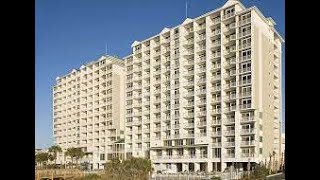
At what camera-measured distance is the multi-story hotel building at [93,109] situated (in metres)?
31.6

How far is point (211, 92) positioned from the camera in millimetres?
23109

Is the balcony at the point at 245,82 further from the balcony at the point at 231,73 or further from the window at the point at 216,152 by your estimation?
the window at the point at 216,152

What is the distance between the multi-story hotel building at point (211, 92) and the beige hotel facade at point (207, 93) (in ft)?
0.18

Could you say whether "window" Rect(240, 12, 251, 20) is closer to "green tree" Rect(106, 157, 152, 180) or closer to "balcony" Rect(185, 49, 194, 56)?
"balcony" Rect(185, 49, 194, 56)

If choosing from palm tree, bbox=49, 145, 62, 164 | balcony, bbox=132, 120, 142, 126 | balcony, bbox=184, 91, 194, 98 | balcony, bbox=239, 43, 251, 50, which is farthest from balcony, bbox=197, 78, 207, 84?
palm tree, bbox=49, 145, 62, 164

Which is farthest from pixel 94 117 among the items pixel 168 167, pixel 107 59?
pixel 168 167

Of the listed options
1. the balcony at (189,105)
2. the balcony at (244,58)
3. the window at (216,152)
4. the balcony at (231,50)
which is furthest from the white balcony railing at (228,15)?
the window at (216,152)

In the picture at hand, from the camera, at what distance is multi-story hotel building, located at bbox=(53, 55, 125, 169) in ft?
104

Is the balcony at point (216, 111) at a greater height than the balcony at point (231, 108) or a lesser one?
lesser

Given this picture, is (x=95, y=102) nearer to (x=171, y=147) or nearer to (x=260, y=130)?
(x=171, y=147)

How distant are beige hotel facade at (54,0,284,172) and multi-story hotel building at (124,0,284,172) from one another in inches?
2.1
